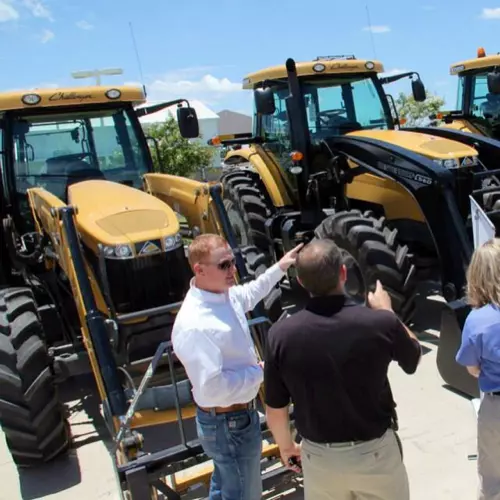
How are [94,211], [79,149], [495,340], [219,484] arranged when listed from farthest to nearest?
1. [79,149]
2. [94,211]
3. [219,484]
4. [495,340]

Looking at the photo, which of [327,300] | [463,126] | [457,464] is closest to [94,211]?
[327,300]

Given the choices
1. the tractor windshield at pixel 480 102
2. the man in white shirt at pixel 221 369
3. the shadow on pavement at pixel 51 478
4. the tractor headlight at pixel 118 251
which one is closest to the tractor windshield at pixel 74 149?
the tractor headlight at pixel 118 251

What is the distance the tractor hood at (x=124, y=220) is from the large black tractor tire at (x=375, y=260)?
1.90 m

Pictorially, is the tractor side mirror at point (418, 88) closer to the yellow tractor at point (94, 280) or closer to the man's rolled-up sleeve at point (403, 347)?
the yellow tractor at point (94, 280)

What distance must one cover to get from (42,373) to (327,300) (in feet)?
8.16

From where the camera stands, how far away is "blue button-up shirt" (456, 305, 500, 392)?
8.34 ft

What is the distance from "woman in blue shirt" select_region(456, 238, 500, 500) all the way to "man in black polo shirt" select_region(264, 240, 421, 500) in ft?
1.73

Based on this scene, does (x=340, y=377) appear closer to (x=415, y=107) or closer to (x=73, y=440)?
(x=73, y=440)

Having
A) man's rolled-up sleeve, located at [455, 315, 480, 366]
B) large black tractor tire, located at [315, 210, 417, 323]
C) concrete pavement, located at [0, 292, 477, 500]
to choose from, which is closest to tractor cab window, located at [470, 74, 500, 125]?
large black tractor tire, located at [315, 210, 417, 323]

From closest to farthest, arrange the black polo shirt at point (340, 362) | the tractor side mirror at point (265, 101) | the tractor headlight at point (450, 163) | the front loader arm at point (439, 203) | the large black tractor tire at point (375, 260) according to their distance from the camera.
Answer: the black polo shirt at point (340, 362)
the front loader arm at point (439, 203)
the large black tractor tire at point (375, 260)
the tractor headlight at point (450, 163)
the tractor side mirror at point (265, 101)

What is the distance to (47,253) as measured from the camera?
489 centimetres

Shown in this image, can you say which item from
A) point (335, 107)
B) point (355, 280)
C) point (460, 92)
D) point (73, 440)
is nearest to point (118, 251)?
point (73, 440)

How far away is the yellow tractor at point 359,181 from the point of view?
16.8 feet

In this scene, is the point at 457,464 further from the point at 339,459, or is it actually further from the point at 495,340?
the point at 339,459
